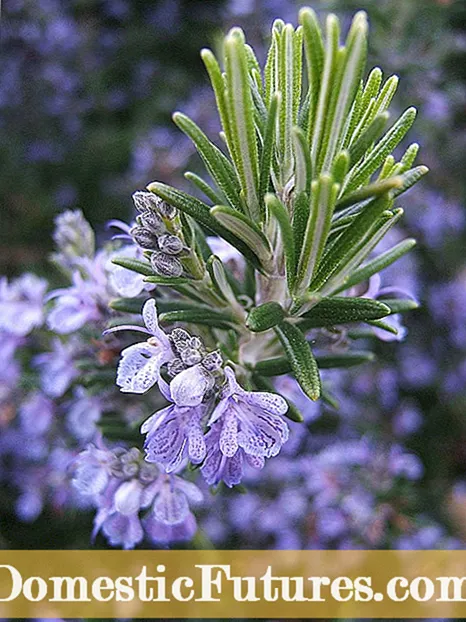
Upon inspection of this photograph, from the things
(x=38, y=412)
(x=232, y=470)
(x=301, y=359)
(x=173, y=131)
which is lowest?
(x=232, y=470)

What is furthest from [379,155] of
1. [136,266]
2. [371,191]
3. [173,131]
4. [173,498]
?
[173,131]

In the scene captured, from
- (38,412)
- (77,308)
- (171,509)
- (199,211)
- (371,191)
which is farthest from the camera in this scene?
(38,412)

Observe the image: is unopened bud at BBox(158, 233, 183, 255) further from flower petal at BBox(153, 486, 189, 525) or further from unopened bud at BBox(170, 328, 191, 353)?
flower petal at BBox(153, 486, 189, 525)

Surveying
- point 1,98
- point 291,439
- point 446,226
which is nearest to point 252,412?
point 291,439

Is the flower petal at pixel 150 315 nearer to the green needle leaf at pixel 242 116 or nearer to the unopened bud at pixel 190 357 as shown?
the unopened bud at pixel 190 357

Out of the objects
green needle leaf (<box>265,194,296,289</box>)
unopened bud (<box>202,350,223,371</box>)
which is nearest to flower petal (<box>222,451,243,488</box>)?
unopened bud (<box>202,350,223,371</box>)

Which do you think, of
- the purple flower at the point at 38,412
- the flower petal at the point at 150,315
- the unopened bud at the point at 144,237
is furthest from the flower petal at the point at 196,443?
the purple flower at the point at 38,412

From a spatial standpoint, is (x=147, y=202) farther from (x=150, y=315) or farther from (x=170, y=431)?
(x=170, y=431)
